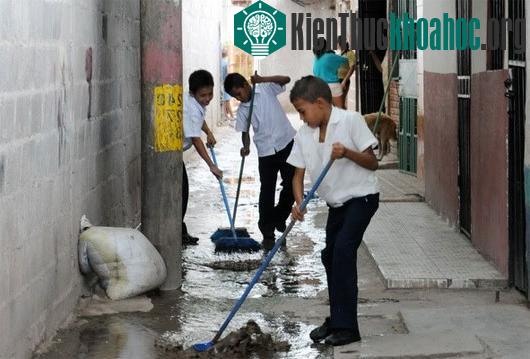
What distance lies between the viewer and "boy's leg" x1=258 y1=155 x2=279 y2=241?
→ 427 inches

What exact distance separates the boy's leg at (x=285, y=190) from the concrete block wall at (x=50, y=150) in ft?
5.07

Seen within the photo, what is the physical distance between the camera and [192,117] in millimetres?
10422

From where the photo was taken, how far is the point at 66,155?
25.2ft

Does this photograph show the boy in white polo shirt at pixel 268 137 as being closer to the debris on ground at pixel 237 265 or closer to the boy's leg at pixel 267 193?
the boy's leg at pixel 267 193

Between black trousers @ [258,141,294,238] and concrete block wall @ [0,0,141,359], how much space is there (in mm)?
1386

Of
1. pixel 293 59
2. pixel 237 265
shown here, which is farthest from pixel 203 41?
pixel 237 265

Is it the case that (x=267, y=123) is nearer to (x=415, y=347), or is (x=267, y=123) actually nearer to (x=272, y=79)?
(x=272, y=79)

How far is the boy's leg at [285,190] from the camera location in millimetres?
10859

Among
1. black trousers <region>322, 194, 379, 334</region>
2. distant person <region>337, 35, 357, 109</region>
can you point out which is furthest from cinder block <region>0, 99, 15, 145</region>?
distant person <region>337, 35, 357, 109</region>

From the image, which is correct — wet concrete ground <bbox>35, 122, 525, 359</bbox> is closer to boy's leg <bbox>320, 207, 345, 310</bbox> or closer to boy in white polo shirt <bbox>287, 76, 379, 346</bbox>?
boy in white polo shirt <bbox>287, 76, 379, 346</bbox>

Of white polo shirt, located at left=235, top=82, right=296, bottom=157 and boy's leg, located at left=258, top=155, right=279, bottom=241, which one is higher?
white polo shirt, located at left=235, top=82, right=296, bottom=157

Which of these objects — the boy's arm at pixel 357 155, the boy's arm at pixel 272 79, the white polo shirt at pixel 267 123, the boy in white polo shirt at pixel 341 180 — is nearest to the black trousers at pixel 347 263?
the boy in white polo shirt at pixel 341 180

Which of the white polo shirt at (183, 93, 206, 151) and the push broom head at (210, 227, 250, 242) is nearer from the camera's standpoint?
the white polo shirt at (183, 93, 206, 151)

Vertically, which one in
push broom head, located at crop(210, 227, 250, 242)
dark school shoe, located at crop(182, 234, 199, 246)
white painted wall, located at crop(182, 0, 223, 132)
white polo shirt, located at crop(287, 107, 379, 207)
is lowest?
dark school shoe, located at crop(182, 234, 199, 246)
